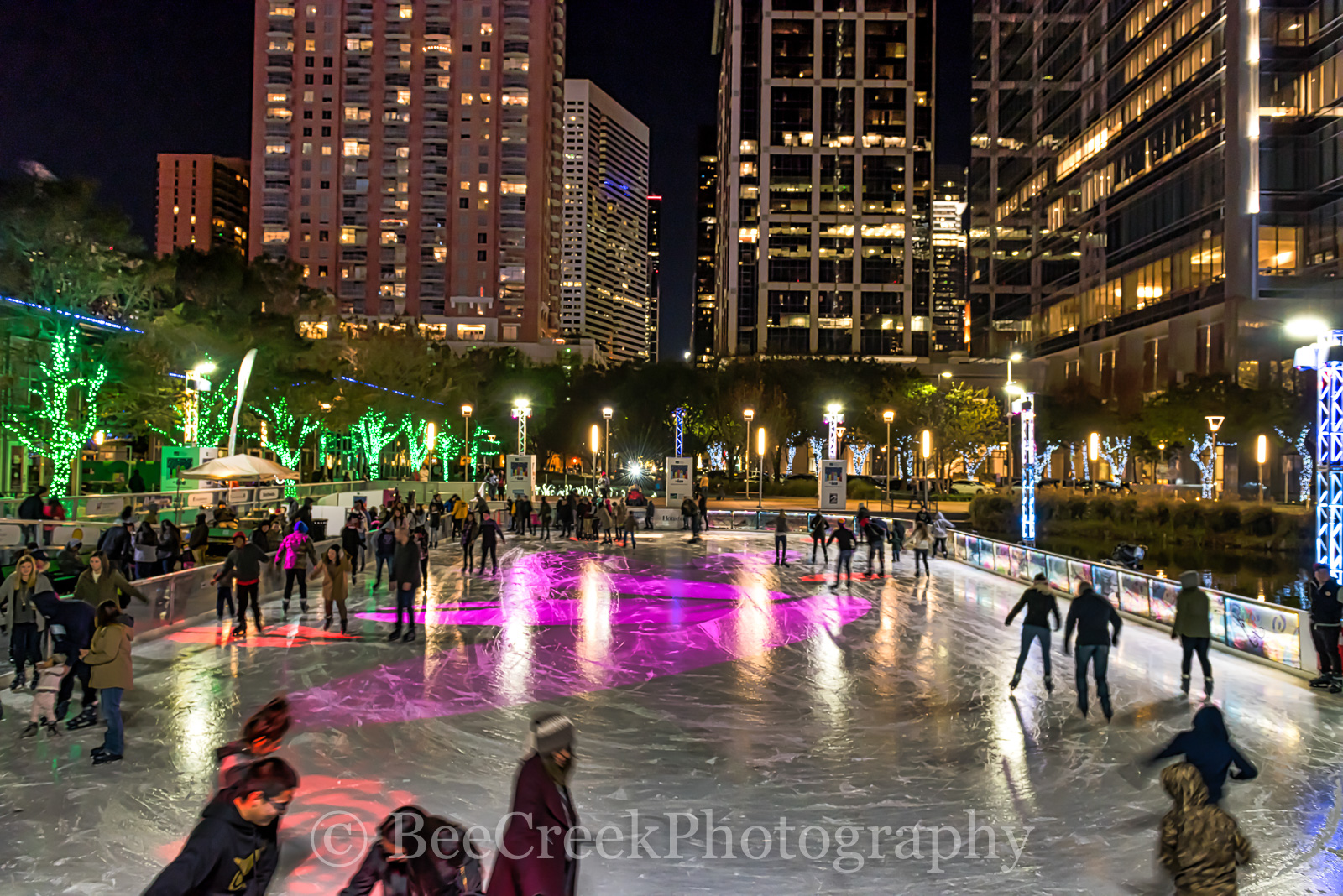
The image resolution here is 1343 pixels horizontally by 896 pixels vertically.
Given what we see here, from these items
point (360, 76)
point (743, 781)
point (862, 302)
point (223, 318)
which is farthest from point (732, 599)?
point (360, 76)

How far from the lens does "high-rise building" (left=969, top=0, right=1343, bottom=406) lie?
50344mm

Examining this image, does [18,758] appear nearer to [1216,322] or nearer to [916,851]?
[916,851]

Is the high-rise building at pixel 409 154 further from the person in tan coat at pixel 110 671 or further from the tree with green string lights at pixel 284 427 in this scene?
the person in tan coat at pixel 110 671

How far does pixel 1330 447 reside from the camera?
14375mm

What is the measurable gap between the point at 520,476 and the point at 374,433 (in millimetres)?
23445

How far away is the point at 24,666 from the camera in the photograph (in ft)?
32.1

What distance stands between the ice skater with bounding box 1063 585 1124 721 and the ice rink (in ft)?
1.05

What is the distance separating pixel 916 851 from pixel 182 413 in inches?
1565

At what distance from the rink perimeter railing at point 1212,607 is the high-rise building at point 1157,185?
42.0m

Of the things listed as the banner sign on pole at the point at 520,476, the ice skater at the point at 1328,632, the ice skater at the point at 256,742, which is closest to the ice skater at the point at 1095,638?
the ice skater at the point at 1328,632

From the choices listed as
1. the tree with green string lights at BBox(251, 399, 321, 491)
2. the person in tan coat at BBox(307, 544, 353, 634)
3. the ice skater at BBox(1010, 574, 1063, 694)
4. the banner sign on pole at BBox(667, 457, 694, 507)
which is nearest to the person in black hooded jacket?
the ice skater at BBox(1010, 574, 1063, 694)

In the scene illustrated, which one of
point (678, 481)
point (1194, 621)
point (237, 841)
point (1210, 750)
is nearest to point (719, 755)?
point (1210, 750)

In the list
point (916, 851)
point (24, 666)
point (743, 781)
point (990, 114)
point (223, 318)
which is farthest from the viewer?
point (990, 114)

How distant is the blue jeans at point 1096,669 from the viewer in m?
9.23
